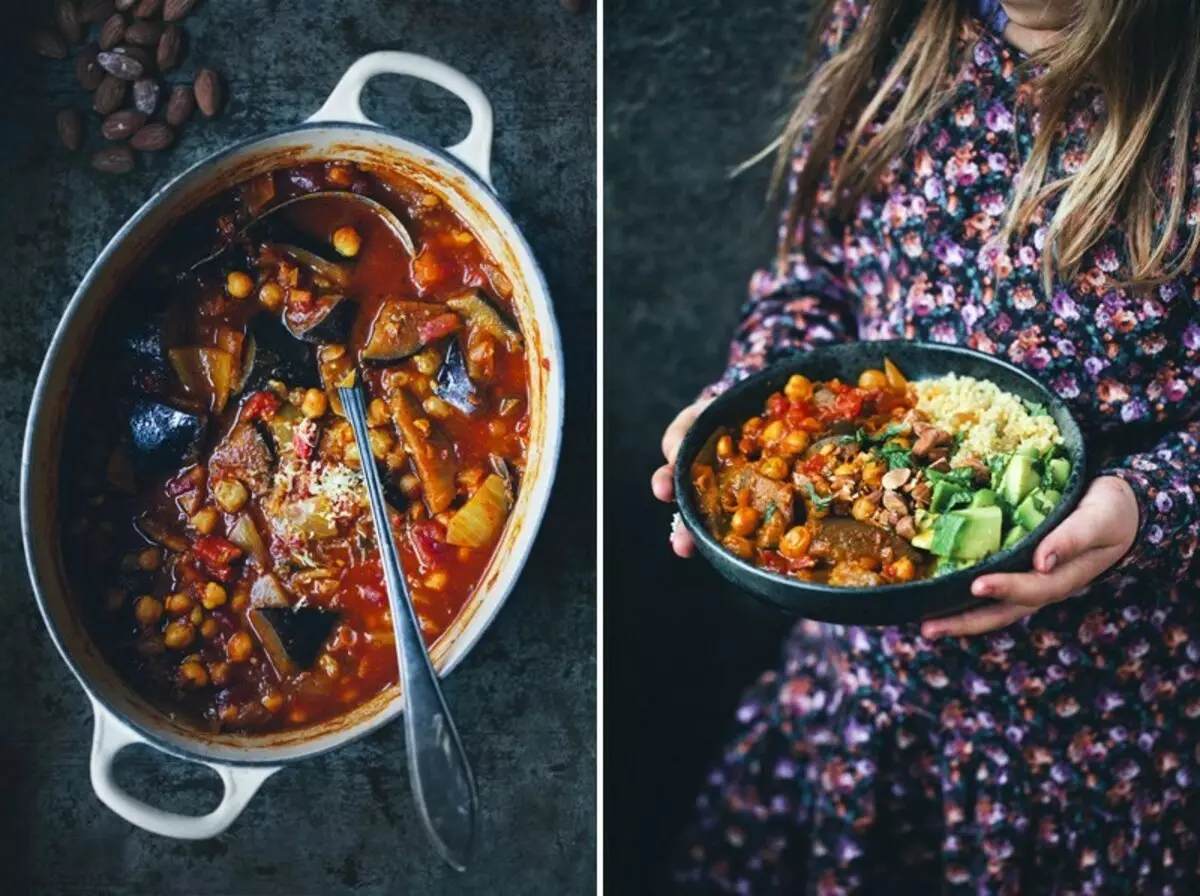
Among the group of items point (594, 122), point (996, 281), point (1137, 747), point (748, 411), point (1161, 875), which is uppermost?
point (594, 122)

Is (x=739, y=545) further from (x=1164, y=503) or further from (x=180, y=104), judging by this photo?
(x=180, y=104)

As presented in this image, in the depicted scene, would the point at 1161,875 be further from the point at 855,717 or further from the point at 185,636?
the point at 185,636

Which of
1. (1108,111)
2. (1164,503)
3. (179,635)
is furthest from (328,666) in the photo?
(1108,111)

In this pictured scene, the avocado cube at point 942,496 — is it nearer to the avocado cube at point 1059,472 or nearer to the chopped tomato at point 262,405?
the avocado cube at point 1059,472

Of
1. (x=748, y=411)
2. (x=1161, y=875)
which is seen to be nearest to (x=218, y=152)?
(x=748, y=411)

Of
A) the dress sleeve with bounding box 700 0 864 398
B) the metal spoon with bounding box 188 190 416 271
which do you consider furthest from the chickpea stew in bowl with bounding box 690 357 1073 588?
the metal spoon with bounding box 188 190 416 271

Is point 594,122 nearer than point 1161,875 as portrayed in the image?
Yes
